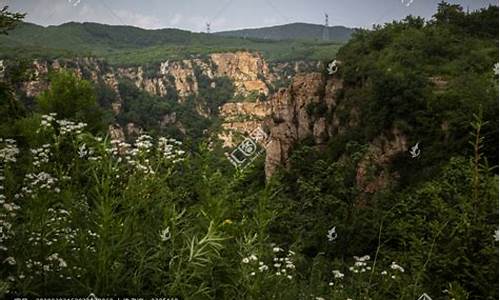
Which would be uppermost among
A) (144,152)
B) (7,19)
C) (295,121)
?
(7,19)

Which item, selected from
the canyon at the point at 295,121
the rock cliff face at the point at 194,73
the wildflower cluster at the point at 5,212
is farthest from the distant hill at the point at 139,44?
the wildflower cluster at the point at 5,212

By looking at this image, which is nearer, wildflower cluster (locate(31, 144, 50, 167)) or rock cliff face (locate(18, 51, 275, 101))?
wildflower cluster (locate(31, 144, 50, 167))

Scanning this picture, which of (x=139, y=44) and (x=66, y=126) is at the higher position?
(x=139, y=44)

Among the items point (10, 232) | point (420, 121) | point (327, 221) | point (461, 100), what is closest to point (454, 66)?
point (420, 121)

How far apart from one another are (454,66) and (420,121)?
22.2 feet

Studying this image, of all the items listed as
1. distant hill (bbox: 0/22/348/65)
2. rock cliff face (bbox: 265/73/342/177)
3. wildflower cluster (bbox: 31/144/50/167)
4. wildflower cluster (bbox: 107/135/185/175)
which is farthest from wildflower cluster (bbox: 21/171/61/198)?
distant hill (bbox: 0/22/348/65)

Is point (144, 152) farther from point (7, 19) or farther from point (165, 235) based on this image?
point (7, 19)

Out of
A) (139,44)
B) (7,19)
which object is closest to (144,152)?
(7,19)

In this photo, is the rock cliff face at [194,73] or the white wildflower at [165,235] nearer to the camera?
the white wildflower at [165,235]

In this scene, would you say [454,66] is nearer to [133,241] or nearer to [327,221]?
[327,221]

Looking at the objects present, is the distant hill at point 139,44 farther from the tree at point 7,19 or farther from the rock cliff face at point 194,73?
the tree at point 7,19

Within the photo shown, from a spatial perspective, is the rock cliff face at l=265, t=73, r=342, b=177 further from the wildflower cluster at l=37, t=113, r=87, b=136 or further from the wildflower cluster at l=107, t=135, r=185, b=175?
the wildflower cluster at l=107, t=135, r=185, b=175

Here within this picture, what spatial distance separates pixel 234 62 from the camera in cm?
15188

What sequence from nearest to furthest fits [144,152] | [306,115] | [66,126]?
1. [144,152]
2. [66,126]
3. [306,115]
